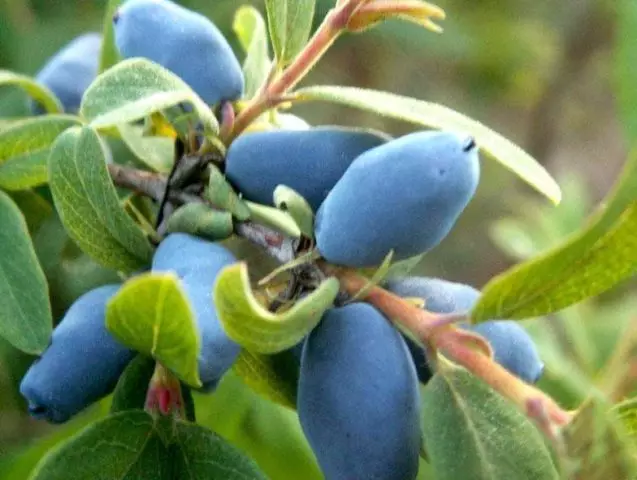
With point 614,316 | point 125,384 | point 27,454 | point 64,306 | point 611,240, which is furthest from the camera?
point 614,316

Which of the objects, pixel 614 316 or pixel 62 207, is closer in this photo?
pixel 62 207

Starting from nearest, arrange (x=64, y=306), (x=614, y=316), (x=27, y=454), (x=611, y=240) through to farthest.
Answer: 1. (x=611, y=240)
2. (x=64, y=306)
3. (x=27, y=454)
4. (x=614, y=316)

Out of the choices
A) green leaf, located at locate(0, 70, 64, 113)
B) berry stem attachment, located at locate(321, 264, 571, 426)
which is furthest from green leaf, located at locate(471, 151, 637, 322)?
green leaf, located at locate(0, 70, 64, 113)

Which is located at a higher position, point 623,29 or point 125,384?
point 623,29

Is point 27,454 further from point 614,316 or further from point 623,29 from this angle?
point 614,316

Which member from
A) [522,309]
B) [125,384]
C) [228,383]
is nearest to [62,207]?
[125,384]

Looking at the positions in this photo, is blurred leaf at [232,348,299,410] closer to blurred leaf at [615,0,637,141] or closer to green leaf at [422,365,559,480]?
green leaf at [422,365,559,480]

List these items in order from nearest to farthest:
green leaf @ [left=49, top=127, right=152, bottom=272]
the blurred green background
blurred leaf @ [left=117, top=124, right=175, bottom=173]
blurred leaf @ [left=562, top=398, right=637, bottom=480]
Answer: blurred leaf @ [left=562, top=398, right=637, bottom=480], green leaf @ [left=49, top=127, right=152, bottom=272], blurred leaf @ [left=117, top=124, right=175, bottom=173], the blurred green background

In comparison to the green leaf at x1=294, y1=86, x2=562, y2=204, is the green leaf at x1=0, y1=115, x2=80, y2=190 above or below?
below
